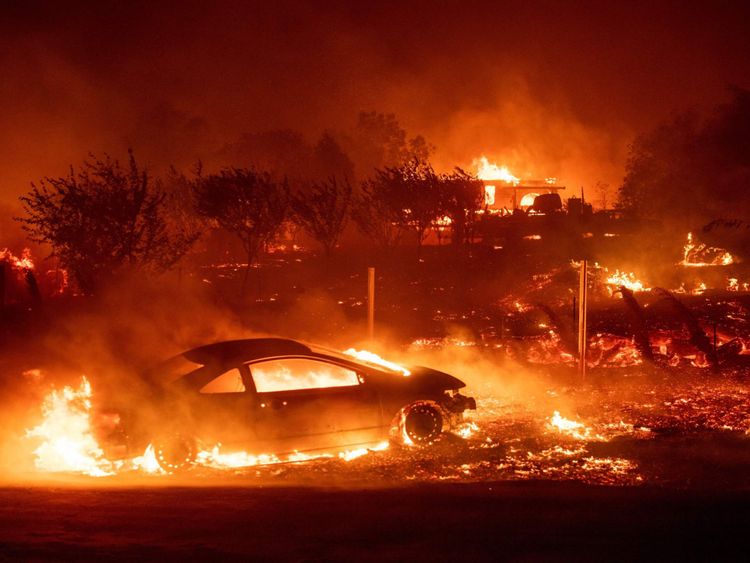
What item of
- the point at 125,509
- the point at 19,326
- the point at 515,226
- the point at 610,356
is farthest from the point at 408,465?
the point at 515,226

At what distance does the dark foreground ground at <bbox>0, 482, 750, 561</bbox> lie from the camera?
17.4 feet

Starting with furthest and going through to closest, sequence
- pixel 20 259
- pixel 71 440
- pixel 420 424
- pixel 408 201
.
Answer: pixel 20 259 → pixel 408 201 → pixel 420 424 → pixel 71 440

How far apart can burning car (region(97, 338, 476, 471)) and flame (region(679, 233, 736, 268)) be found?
21004 mm

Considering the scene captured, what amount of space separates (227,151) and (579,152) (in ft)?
102

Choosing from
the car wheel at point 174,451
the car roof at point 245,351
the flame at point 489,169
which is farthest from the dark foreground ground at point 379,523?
the flame at point 489,169

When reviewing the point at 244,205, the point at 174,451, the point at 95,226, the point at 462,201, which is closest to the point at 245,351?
the point at 174,451

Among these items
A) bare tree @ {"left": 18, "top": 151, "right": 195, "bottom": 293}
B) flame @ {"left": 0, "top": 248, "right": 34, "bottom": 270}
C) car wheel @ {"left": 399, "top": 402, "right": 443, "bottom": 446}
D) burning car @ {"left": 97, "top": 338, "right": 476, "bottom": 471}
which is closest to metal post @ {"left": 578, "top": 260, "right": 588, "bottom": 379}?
burning car @ {"left": 97, "top": 338, "right": 476, "bottom": 471}

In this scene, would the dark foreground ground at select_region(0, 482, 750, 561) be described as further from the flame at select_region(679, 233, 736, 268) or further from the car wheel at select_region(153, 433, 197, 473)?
the flame at select_region(679, 233, 736, 268)

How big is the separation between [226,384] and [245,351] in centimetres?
45

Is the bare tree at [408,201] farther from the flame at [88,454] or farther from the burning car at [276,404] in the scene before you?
the flame at [88,454]

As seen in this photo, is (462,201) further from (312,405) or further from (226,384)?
(226,384)

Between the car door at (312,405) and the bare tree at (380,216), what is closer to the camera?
the car door at (312,405)

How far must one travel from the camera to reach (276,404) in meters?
7.62

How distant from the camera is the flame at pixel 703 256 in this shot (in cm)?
2662
